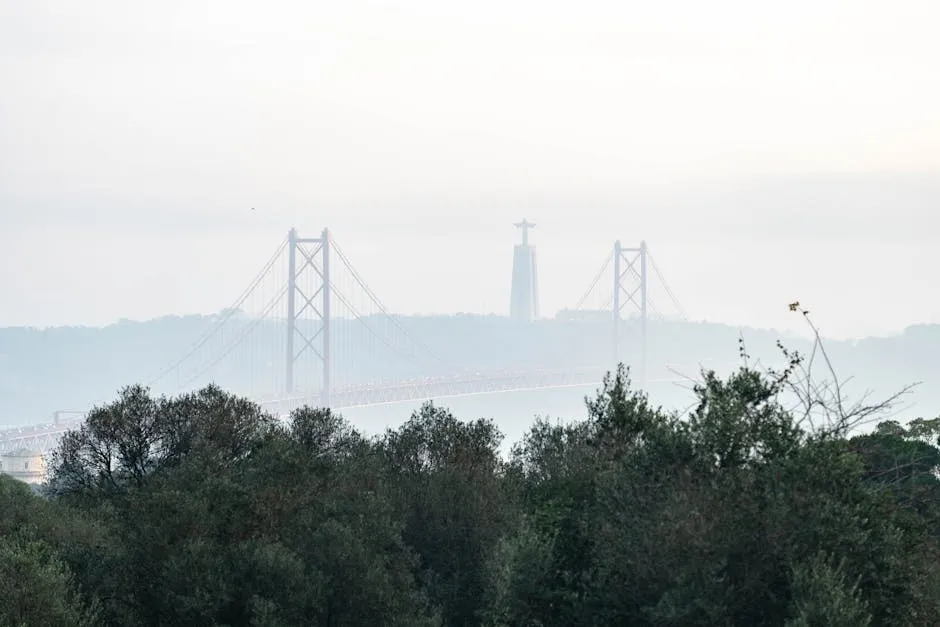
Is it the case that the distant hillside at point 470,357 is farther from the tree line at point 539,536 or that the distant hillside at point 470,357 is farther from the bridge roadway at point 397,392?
the tree line at point 539,536

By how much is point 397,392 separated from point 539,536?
86.9m

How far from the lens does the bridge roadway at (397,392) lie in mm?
92625

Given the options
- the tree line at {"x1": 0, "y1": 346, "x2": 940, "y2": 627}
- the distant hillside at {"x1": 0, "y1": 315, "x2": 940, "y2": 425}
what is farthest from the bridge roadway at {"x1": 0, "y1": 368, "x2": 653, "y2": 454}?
the tree line at {"x1": 0, "y1": 346, "x2": 940, "y2": 627}

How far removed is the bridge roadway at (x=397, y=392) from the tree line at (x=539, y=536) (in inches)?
2195

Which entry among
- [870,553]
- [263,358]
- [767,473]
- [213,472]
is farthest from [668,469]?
[263,358]

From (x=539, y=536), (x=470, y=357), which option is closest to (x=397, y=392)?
(x=470, y=357)

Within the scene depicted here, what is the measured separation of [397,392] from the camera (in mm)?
111062

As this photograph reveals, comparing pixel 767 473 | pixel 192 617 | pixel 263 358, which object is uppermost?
pixel 263 358

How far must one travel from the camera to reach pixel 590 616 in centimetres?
2256

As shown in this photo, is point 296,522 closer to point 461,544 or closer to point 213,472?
point 213,472

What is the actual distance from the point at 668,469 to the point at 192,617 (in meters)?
8.62

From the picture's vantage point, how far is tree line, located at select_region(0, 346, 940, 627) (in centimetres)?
2069

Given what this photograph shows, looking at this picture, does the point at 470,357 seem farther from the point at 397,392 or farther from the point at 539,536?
the point at 539,536

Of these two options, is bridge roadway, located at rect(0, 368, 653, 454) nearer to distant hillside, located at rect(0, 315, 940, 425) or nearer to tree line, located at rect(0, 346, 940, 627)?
distant hillside, located at rect(0, 315, 940, 425)
